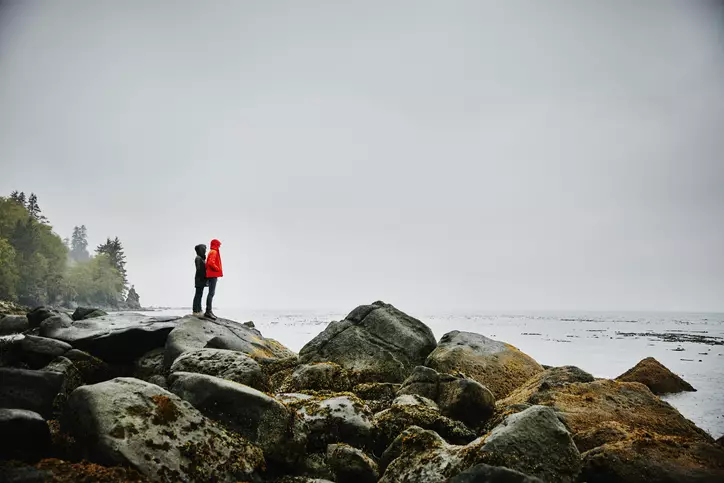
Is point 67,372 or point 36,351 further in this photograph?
point 36,351

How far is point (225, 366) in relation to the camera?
812 centimetres

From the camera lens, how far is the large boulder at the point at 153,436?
4652 millimetres

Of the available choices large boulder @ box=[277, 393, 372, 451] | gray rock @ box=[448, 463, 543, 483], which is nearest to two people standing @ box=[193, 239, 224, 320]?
large boulder @ box=[277, 393, 372, 451]

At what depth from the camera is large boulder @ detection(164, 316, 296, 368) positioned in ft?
35.6

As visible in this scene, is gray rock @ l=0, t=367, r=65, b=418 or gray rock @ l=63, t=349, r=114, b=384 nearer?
gray rock @ l=0, t=367, r=65, b=418

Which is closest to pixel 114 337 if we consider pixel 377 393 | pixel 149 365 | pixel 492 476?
pixel 149 365

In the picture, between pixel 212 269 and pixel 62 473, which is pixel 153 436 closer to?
pixel 62 473

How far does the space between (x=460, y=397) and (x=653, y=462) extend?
3365 mm

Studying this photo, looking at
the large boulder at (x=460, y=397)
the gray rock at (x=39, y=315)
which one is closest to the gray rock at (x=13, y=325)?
the gray rock at (x=39, y=315)

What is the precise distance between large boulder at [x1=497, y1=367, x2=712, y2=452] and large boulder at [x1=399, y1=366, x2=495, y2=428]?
1.43 feet

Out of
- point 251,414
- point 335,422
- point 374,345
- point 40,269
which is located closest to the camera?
point 251,414

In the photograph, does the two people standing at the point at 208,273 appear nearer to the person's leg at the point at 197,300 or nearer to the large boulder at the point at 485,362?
the person's leg at the point at 197,300

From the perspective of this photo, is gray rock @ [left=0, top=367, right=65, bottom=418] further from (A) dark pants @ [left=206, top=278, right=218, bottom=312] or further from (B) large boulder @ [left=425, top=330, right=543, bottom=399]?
(B) large boulder @ [left=425, top=330, right=543, bottom=399]

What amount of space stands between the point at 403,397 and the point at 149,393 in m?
4.79
